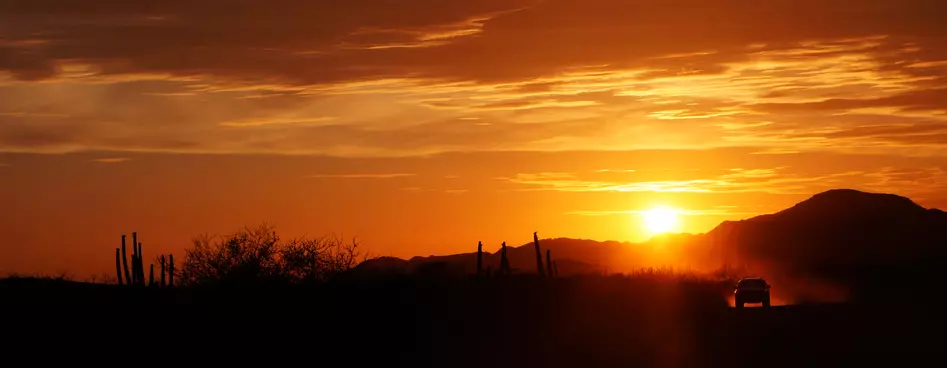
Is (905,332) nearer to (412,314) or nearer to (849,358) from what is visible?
(849,358)

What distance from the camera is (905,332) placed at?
40.0m

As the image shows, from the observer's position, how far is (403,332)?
3772 cm

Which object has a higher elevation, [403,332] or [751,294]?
[751,294]

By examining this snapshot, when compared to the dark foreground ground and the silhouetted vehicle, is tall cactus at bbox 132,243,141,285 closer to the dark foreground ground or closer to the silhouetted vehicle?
the dark foreground ground

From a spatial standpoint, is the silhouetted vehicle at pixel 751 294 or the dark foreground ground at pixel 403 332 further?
the silhouetted vehicle at pixel 751 294

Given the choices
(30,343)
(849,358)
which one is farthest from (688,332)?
(30,343)

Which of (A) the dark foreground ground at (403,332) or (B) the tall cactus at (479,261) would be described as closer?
(A) the dark foreground ground at (403,332)

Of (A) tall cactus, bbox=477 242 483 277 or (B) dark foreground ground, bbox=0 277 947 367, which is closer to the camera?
(B) dark foreground ground, bbox=0 277 947 367

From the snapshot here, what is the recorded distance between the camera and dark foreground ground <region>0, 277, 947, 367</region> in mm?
32688

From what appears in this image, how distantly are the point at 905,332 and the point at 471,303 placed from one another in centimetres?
1438

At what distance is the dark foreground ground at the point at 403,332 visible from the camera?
→ 107 feet

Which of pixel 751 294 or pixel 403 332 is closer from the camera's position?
pixel 403 332

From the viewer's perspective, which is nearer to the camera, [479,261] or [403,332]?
[403,332]

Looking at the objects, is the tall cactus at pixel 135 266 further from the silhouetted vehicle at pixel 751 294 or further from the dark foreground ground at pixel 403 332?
the silhouetted vehicle at pixel 751 294
